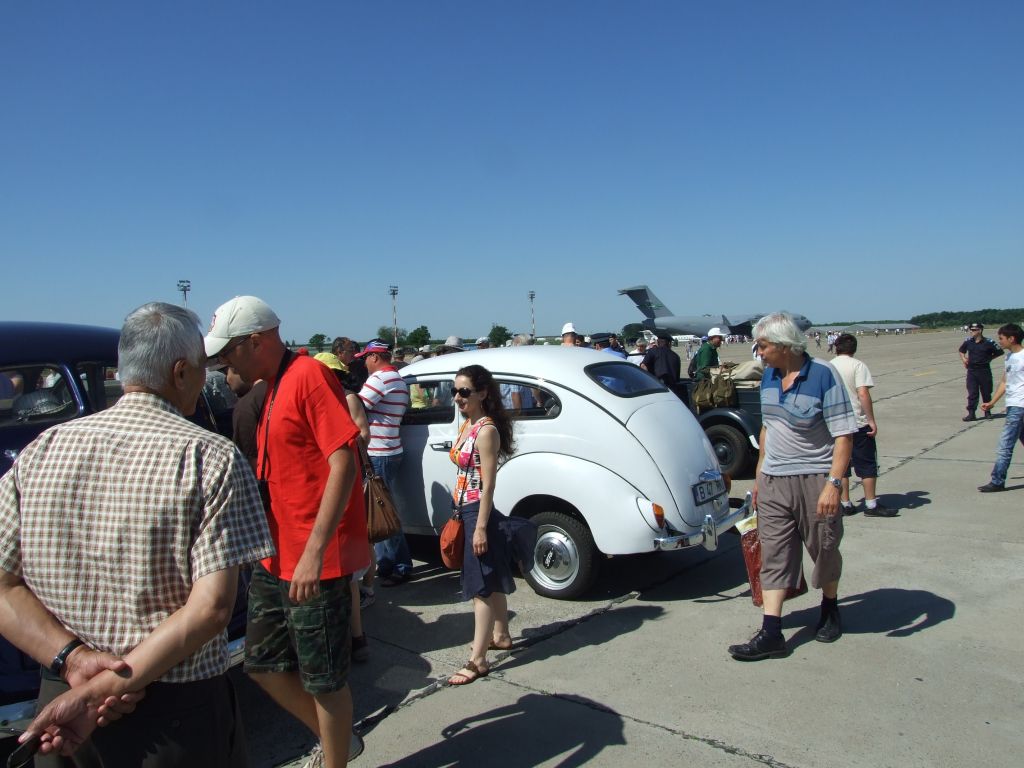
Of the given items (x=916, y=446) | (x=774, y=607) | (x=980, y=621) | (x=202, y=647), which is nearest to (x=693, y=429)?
(x=774, y=607)

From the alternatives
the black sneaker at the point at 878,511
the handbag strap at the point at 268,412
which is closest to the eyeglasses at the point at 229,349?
the handbag strap at the point at 268,412

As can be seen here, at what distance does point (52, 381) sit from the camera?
424cm

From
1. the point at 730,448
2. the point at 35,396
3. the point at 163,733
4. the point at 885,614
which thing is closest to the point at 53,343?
the point at 35,396

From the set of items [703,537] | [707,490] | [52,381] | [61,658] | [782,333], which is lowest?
[703,537]

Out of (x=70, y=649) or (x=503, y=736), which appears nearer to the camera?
(x=70, y=649)

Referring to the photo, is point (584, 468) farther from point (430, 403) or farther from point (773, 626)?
point (430, 403)

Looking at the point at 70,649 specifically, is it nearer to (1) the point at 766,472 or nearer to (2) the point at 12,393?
(2) the point at 12,393

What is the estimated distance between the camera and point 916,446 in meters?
10.7

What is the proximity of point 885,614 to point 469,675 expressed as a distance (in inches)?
105

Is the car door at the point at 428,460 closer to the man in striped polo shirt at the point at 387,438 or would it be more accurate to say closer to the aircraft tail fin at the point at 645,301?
the man in striped polo shirt at the point at 387,438

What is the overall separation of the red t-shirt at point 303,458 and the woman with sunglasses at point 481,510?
1.23 metres

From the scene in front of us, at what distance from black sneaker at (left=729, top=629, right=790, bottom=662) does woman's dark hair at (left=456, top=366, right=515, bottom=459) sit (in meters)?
1.69

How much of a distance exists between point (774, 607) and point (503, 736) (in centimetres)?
171

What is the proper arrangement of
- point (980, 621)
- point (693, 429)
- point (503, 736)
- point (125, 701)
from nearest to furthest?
1. point (125, 701)
2. point (503, 736)
3. point (980, 621)
4. point (693, 429)
